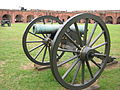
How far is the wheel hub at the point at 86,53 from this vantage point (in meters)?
2.85

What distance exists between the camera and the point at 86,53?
2.87 meters

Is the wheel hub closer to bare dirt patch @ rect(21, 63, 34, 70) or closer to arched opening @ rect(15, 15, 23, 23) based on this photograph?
bare dirt patch @ rect(21, 63, 34, 70)

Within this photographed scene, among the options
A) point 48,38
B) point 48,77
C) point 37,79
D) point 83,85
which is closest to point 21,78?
point 37,79

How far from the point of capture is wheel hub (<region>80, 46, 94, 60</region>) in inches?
112

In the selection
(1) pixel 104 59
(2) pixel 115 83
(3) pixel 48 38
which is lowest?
(2) pixel 115 83

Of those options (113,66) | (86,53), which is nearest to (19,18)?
(113,66)

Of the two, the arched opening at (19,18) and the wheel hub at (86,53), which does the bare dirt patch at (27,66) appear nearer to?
the wheel hub at (86,53)

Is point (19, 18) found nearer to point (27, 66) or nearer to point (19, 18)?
point (19, 18)

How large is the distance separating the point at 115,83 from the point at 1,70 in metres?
2.73

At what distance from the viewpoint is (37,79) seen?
143 inches

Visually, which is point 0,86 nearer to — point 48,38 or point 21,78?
point 21,78

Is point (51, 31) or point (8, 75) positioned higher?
point (51, 31)

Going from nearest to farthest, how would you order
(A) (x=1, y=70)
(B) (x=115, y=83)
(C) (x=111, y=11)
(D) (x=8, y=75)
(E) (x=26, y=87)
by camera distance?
(E) (x=26, y=87) < (B) (x=115, y=83) < (D) (x=8, y=75) < (A) (x=1, y=70) < (C) (x=111, y=11)

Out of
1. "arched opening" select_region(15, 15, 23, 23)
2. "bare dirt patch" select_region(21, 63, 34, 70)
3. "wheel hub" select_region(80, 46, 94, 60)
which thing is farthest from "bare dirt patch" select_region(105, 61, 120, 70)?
"arched opening" select_region(15, 15, 23, 23)
